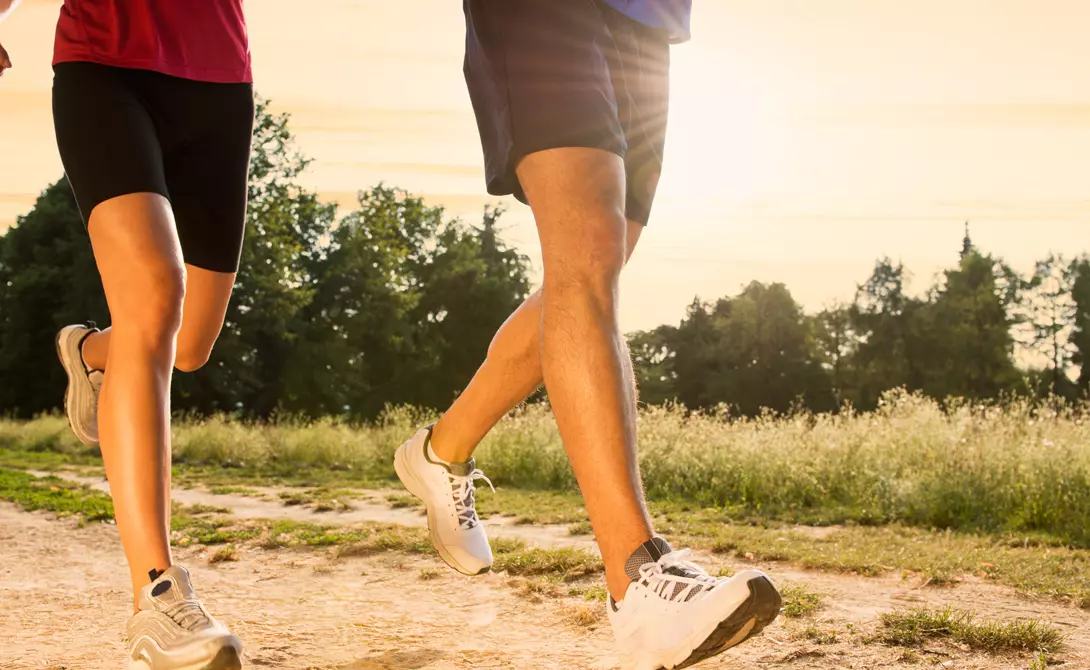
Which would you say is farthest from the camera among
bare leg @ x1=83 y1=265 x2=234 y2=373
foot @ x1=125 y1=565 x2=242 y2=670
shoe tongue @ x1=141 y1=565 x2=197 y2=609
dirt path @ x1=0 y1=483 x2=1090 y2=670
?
bare leg @ x1=83 y1=265 x2=234 y2=373

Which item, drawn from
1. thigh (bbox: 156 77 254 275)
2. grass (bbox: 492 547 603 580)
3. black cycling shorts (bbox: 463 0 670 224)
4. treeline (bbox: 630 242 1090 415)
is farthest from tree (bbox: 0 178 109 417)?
black cycling shorts (bbox: 463 0 670 224)

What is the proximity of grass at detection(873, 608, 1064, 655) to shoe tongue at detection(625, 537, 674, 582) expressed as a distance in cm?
142

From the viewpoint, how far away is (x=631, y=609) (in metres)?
2.30

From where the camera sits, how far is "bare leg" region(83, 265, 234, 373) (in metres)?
3.63

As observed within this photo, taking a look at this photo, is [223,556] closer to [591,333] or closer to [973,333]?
[591,333]

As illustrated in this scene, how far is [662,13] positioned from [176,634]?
1.95m

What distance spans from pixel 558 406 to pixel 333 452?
1223 centimetres

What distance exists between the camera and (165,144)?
320 cm

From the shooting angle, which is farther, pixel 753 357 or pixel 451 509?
pixel 753 357

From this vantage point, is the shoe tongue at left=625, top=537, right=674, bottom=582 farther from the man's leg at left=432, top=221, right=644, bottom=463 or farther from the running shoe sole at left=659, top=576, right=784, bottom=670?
the man's leg at left=432, top=221, right=644, bottom=463

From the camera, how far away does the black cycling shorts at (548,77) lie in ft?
8.14

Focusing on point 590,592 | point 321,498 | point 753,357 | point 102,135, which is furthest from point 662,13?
point 753,357

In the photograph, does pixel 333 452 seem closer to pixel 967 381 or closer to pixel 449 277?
pixel 449 277

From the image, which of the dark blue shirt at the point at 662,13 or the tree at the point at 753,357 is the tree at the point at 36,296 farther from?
the dark blue shirt at the point at 662,13
